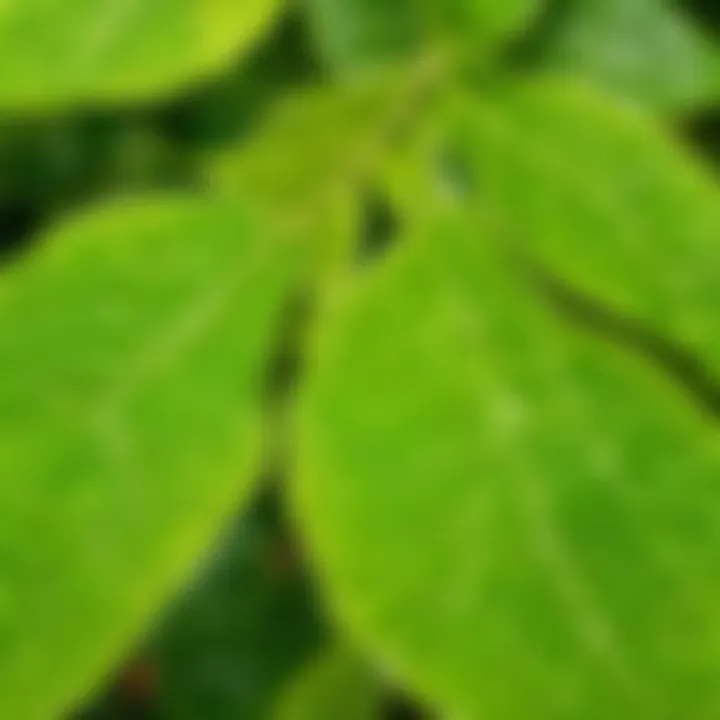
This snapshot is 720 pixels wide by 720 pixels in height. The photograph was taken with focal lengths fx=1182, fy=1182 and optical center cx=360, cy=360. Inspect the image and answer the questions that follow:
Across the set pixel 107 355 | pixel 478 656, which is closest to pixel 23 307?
pixel 107 355

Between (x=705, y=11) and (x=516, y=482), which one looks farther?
(x=705, y=11)

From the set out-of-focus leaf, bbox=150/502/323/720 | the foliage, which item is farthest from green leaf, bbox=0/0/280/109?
out-of-focus leaf, bbox=150/502/323/720

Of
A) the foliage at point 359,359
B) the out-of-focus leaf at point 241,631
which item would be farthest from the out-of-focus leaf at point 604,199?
the out-of-focus leaf at point 241,631

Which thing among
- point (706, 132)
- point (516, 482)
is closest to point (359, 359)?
point (516, 482)

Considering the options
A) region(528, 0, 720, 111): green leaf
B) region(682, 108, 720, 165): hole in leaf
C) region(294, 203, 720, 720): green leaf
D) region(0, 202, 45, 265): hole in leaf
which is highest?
region(0, 202, 45, 265): hole in leaf

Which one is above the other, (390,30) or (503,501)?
(390,30)

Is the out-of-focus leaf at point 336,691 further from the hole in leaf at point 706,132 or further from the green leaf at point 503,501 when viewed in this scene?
the hole in leaf at point 706,132

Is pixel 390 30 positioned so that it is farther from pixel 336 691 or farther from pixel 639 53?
pixel 336 691

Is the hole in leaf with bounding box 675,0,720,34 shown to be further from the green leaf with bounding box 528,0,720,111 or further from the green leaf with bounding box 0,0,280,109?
the green leaf with bounding box 0,0,280,109
